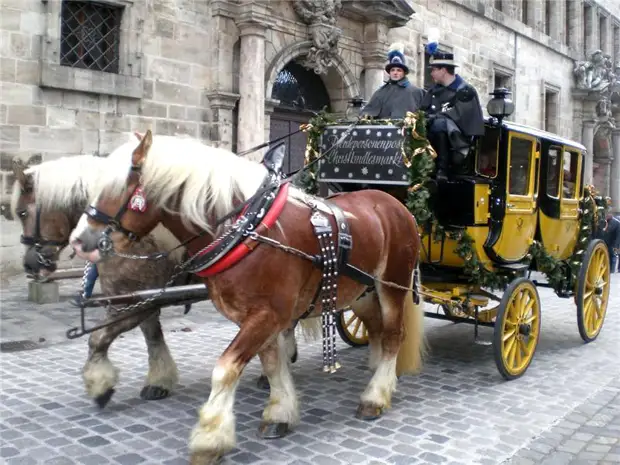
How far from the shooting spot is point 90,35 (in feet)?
28.7

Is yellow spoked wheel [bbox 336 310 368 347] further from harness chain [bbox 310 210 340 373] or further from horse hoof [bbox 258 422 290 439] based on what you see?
horse hoof [bbox 258 422 290 439]

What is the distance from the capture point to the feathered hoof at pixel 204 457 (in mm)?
3064

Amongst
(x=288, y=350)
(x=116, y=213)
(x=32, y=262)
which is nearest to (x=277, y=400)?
(x=288, y=350)

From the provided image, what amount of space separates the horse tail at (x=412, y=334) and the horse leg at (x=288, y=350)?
85 centimetres

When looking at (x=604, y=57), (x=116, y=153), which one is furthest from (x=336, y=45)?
(x=604, y=57)

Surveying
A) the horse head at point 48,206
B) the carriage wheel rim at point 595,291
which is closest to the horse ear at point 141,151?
the horse head at point 48,206

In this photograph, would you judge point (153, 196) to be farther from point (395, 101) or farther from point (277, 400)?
point (395, 101)

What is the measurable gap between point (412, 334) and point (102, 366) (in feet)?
7.33

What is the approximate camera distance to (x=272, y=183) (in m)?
3.51

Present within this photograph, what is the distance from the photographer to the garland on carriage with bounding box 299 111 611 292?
471 centimetres

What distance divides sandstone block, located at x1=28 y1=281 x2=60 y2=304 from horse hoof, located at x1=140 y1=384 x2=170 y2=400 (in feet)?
11.8

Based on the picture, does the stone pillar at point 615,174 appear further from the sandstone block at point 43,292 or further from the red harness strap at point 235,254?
the red harness strap at point 235,254

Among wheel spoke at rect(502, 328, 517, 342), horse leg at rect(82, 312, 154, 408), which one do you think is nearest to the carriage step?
wheel spoke at rect(502, 328, 517, 342)

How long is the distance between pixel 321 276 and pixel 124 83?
6217 millimetres
